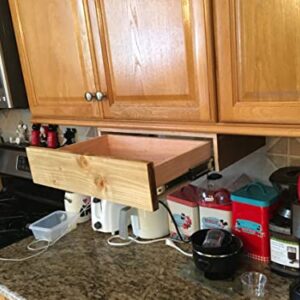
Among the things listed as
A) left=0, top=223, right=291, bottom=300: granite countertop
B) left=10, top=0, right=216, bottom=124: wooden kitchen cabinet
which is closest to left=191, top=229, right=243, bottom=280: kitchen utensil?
left=0, top=223, right=291, bottom=300: granite countertop

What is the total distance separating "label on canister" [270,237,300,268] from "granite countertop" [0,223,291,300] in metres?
0.06

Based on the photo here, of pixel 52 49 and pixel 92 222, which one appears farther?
pixel 92 222

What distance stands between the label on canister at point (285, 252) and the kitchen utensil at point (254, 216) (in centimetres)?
6

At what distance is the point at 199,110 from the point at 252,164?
1.50ft

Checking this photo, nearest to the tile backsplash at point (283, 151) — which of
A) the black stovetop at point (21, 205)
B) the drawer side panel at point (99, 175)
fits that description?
the drawer side panel at point (99, 175)

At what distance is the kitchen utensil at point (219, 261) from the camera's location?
3.46 ft

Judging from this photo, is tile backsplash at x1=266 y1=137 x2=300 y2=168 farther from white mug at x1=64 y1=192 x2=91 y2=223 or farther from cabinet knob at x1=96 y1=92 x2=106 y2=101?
white mug at x1=64 y1=192 x2=91 y2=223

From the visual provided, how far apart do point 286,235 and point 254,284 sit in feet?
0.58

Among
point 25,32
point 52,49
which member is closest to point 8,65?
point 25,32

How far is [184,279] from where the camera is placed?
1.11 metres

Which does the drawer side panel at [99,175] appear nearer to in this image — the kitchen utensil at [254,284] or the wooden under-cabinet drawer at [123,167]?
the wooden under-cabinet drawer at [123,167]

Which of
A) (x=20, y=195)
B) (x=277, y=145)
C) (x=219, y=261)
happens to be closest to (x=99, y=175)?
(x=219, y=261)

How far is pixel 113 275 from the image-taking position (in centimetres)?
117

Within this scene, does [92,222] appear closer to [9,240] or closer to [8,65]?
[9,240]
